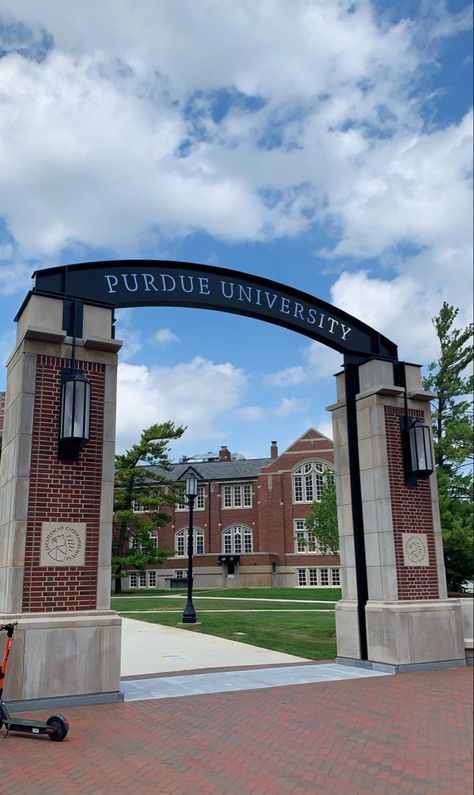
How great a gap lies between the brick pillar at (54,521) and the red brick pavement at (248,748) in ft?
2.18

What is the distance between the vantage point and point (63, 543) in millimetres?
8070

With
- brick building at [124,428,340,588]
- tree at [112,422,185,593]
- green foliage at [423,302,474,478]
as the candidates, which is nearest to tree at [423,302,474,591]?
green foliage at [423,302,474,478]

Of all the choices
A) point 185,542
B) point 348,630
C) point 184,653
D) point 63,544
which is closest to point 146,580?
point 185,542

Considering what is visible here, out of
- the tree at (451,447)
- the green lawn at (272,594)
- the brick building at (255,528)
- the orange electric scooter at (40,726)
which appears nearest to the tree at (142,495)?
the green lawn at (272,594)

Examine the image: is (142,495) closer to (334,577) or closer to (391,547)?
(334,577)

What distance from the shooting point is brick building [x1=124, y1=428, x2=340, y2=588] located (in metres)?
49.6

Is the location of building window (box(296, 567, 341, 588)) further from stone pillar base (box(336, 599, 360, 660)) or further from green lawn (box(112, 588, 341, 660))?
stone pillar base (box(336, 599, 360, 660))

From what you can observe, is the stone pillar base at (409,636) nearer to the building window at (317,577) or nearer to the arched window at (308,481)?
the building window at (317,577)

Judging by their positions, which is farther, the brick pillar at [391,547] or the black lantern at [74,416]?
the brick pillar at [391,547]

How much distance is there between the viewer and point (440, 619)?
10.1 metres

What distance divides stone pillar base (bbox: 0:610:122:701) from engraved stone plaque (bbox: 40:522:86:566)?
632mm

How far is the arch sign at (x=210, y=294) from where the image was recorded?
909 centimetres

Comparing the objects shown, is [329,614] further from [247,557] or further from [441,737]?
[247,557]

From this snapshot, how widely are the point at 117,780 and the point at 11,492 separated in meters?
3.92
